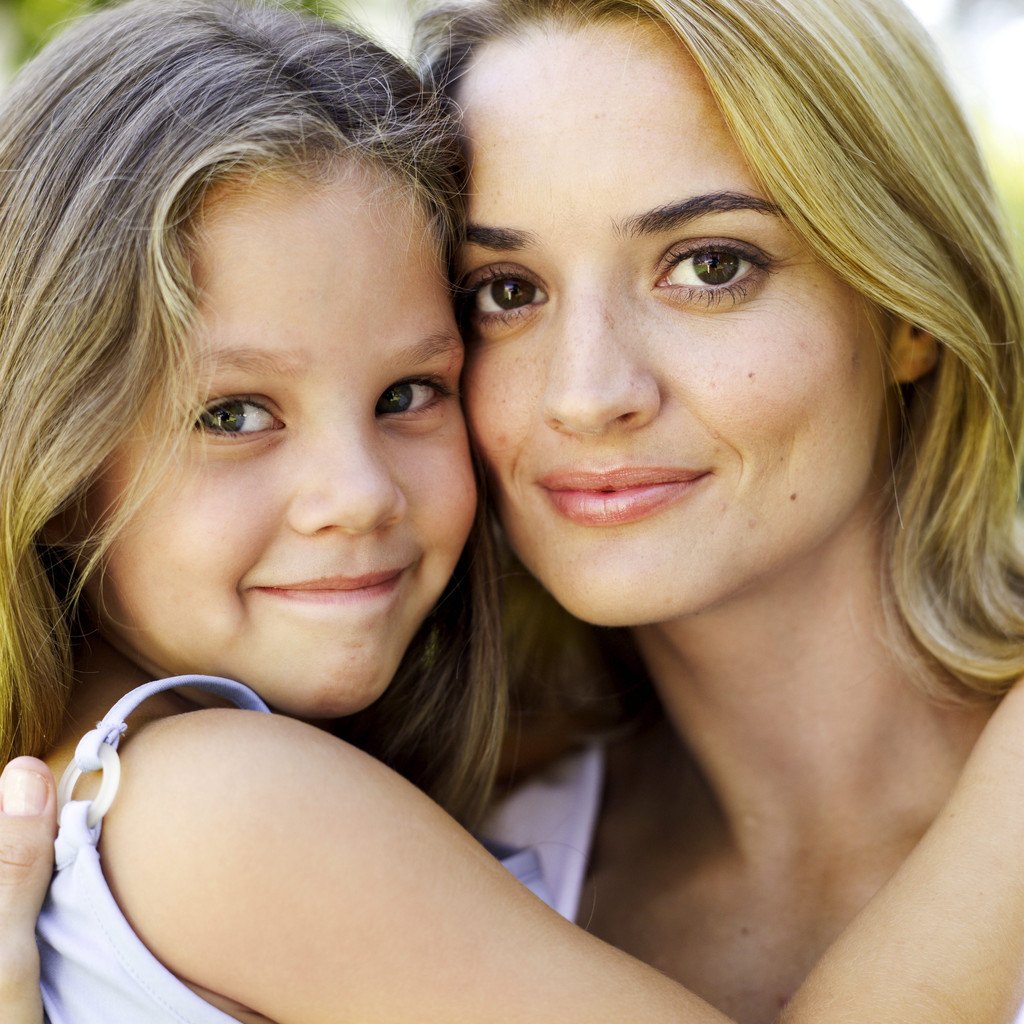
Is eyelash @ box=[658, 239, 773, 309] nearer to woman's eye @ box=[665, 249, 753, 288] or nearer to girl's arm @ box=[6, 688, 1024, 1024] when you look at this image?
woman's eye @ box=[665, 249, 753, 288]

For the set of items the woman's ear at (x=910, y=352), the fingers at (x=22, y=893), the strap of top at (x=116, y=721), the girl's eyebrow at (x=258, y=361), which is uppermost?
the woman's ear at (x=910, y=352)

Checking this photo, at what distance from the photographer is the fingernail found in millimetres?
1847

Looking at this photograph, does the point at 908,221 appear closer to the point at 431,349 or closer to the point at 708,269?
the point at 708,269

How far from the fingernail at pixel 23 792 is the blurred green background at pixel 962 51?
68.2 inches

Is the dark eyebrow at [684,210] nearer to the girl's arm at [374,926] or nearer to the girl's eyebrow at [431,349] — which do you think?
the girl's eyebrow at [431,349]

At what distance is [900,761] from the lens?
2.68m

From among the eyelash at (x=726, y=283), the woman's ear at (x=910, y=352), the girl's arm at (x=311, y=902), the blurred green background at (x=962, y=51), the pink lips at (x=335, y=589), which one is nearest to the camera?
the girl's arm at (x=311, y=902)

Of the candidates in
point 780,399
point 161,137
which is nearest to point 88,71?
point 161,137

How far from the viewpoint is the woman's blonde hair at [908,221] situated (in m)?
2.28

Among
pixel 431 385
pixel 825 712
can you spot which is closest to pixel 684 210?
pixel 431 385

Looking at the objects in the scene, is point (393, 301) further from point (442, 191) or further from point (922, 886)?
point (922, 886)

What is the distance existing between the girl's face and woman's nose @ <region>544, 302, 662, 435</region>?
0.26 meters

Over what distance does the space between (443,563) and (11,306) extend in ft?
3.03

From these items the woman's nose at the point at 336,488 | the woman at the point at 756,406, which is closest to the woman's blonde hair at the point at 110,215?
the woman's nose at the point at 336,488
